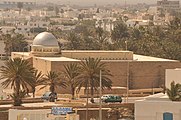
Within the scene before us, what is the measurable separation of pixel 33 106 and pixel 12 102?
2.24m

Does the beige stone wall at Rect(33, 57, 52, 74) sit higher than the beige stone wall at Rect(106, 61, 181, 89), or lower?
higher

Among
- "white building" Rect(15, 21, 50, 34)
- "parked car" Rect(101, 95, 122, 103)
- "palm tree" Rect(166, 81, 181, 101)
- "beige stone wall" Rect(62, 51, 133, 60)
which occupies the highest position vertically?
"palm tree" Rect(166, 81, 181, 101)

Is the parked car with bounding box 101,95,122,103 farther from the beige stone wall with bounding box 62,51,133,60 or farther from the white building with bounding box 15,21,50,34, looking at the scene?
the white building with bounding box 15,21,50,34

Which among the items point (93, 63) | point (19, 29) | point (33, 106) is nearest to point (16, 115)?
point (33, 106)

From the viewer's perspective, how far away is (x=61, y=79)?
4734 centimetres

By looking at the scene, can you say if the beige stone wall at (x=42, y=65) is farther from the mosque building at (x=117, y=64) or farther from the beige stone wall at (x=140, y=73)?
the beige stone wall at (x=140, y=73)

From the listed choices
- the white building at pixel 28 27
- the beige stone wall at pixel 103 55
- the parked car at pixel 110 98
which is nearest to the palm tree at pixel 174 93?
the parked car at pixel 110 98

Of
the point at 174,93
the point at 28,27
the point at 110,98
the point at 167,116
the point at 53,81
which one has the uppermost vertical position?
the point at 174,93

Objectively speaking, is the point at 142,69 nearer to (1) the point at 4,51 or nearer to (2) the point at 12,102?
(2) the point at 12,102

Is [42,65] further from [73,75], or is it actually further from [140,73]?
[140,73]

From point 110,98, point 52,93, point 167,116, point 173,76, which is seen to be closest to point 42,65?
point 52,93

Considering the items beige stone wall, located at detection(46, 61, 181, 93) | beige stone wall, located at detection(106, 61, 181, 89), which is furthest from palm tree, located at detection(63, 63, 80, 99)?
beige stone wall, located at detection(106, 61, 181, 89)

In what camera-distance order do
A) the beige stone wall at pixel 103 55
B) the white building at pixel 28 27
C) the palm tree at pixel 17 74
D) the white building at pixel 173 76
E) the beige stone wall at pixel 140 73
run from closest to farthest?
the white building at pixel 173 76
the palm tree at pixel 17 74
the beige stone wall at pixel 140 73
the beige stone wall at pixel 103 55
the white building at pixel 28 27

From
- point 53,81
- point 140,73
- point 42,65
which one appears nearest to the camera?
point 53,81
